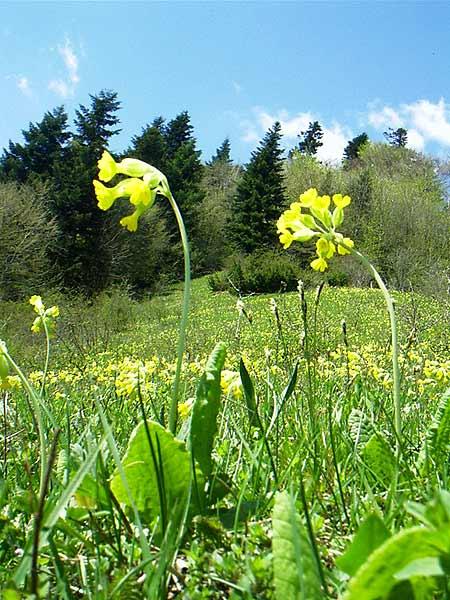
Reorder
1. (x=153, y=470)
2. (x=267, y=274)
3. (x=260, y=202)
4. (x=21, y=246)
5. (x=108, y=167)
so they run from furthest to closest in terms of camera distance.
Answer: (x=260, y=202) < (x=267, y=274) < (x=21, y=246) < (x=108, y=167) < (x=153, y=470)

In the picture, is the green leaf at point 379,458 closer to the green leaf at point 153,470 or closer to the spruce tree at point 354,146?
the green leaf at point 153,470

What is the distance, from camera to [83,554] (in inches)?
28.4

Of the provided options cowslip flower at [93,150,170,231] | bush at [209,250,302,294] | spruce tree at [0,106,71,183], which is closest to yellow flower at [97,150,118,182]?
cowslip flower at [93,150,170,231]

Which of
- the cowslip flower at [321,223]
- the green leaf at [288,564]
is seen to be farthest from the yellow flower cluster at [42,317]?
the green leaf at [288,564]

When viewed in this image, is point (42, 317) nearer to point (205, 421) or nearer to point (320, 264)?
point (320, 264)

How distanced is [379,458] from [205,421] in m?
0.32

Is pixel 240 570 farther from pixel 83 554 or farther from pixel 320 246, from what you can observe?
pixel 320 246

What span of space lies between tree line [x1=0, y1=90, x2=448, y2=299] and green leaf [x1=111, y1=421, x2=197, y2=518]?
20530mm

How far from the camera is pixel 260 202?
3350 centimetres

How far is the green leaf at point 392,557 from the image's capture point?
0.43 m

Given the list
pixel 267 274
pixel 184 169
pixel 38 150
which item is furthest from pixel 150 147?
pixel 267 274

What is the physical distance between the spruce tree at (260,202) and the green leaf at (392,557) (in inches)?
1279

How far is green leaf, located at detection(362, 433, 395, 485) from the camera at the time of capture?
37.3 inches

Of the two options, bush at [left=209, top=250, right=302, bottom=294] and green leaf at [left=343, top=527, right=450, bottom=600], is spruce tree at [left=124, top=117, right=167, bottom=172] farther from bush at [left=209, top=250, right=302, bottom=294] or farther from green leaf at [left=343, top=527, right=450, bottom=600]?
green leaf at [left=343, top=527, right=450, bottom=600]
